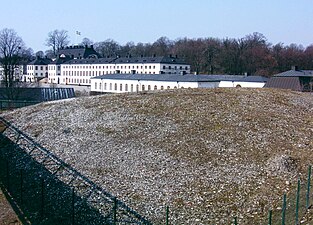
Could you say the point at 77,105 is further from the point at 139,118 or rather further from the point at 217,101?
the point at 217,101

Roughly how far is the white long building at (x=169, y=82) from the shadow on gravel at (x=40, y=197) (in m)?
40.4

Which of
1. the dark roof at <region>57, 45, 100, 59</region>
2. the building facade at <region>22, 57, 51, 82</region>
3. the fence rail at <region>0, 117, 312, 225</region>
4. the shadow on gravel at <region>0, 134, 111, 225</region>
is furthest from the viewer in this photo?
the building facade at <region>22, 57, 51, 82</region>

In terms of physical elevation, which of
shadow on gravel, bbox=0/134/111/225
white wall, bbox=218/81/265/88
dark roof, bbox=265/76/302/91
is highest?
dark roof, bbox=265/76/302/91

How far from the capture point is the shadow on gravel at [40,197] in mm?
19203

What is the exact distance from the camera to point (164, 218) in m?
18.6

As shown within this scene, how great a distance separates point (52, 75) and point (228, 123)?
356ft

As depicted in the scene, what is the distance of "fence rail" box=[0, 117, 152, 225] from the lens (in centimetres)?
1889

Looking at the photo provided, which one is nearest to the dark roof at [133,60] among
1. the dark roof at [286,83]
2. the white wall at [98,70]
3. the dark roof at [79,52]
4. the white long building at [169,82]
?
the white wall at [98,70]

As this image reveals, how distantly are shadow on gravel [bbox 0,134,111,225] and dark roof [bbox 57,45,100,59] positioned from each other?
4090 inches

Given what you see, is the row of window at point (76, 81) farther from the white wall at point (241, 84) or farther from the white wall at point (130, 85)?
the white wall at point (241, 84)

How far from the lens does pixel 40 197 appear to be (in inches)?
853

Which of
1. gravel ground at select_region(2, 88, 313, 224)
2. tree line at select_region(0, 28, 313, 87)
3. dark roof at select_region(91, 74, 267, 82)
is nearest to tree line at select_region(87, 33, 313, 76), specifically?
tree line at select_region(0, 28, 313, 87)

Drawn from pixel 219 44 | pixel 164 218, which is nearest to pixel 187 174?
pixel 164 218

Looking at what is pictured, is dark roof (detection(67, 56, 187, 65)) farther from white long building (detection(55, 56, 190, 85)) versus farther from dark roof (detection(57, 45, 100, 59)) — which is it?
dark roof (detection(57, 45, 100, 59))
